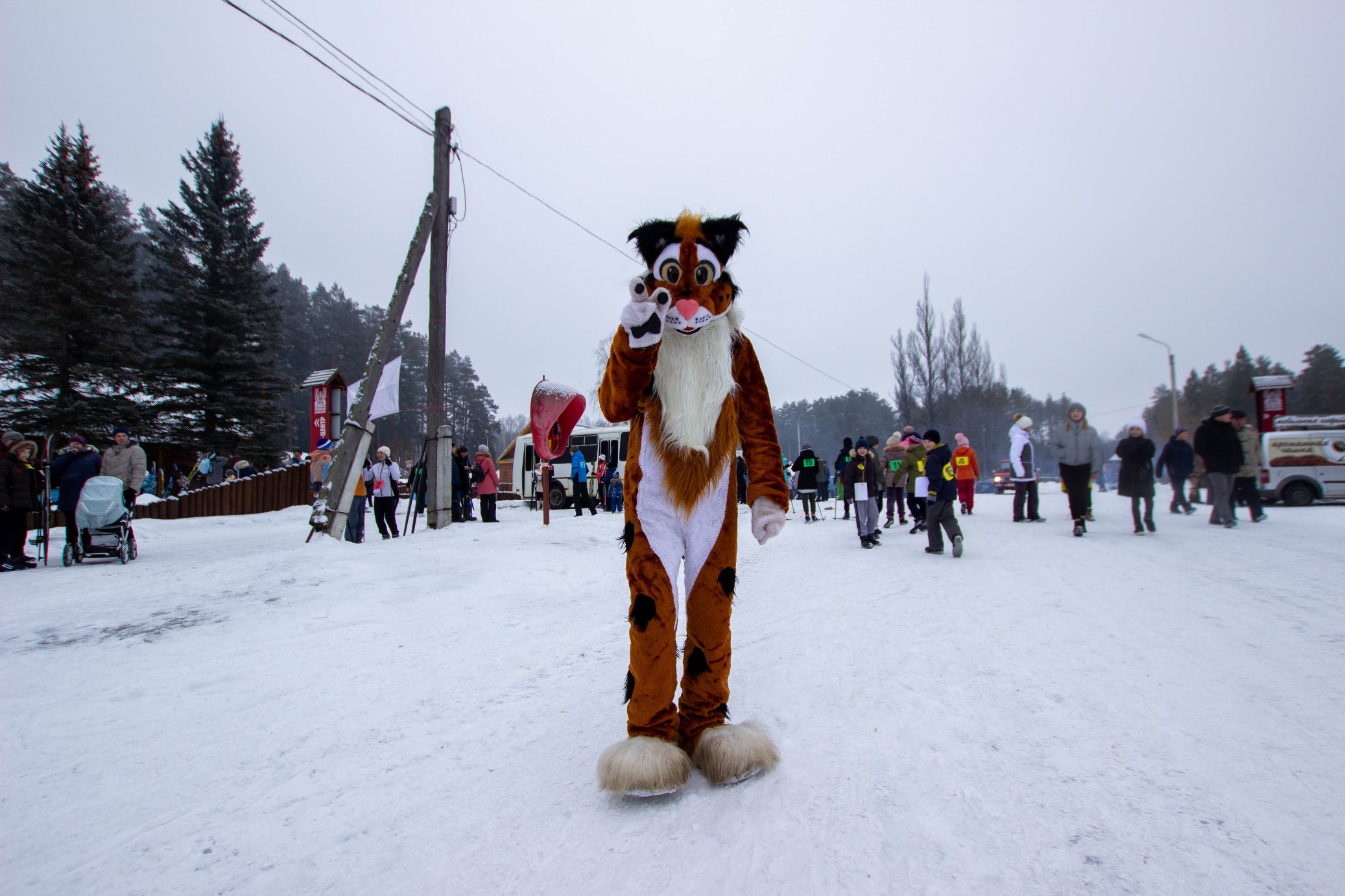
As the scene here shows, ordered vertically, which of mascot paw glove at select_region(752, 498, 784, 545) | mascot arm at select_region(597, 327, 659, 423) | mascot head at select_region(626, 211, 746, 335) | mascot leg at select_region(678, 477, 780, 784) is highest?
mascot head at select_region(626, 211, 746, 335)

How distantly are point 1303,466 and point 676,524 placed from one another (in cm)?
1653

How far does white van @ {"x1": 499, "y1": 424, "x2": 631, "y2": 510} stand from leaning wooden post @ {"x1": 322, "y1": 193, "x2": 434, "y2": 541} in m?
10.0

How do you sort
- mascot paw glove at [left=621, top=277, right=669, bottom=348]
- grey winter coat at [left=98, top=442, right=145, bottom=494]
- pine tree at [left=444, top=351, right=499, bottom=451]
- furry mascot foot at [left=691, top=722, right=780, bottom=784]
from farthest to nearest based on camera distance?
pine tree at [left=444, top=351, right=499, bottom=451], grey winter coat at [left=98, top=442, right=145, bottom=494], mascot paw glove at [left=621, top=277, right=669, bottom=348], furry mascot foot at [left=691, top=722, right=780, bottom=784]

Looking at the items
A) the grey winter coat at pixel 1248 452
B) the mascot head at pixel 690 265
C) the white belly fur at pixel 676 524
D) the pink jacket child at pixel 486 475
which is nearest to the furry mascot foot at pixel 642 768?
the white belly fur at pixel 676 524

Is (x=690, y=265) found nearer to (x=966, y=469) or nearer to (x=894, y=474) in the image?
(x=894, y=474)

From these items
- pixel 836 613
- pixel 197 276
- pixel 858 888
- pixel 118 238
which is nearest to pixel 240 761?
pixel 858 888

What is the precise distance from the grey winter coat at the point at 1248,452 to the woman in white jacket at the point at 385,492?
45.1 ft

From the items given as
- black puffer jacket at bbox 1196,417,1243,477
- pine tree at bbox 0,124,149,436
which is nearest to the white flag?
black puffer jacket at bbox 1196,417,1243,477

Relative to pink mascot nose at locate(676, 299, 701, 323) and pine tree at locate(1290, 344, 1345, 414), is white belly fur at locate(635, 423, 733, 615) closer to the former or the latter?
pink mascot nose at locate(676, 299, 701, 323)

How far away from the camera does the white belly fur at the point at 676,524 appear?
226 cm

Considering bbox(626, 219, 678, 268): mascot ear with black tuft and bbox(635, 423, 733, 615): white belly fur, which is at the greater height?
bbox(626, 219, 678, 268): mascot ear with black tuft

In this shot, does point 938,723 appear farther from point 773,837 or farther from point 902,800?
point 773,837

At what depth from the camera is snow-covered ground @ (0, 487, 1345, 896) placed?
165 centimetres

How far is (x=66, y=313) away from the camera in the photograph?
66.7 feet
